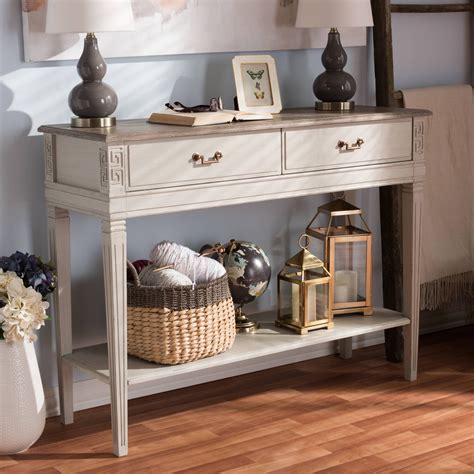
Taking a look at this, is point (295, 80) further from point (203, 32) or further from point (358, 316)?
point (358, 316)

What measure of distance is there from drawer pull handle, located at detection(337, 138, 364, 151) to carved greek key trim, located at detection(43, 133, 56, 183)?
2.75 ft

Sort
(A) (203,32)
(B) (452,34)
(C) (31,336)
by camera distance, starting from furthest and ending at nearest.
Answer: (B) (452,34) → (A) (203,32) → (C) (31,336)

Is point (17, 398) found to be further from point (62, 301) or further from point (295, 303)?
point (295, 303)

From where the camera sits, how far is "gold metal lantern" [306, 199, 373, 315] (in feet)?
10.9

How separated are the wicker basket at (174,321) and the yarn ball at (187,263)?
0.06 metres

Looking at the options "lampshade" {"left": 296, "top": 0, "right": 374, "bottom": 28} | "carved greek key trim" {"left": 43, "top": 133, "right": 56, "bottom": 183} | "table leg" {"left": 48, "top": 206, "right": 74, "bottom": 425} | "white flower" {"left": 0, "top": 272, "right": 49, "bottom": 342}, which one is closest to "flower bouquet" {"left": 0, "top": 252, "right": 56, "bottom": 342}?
"white flower" {"left": 0, "top": 272, "right": 49, "bottom": 342}

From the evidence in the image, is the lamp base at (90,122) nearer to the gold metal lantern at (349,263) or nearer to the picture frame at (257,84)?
the picture frame at (257,84)

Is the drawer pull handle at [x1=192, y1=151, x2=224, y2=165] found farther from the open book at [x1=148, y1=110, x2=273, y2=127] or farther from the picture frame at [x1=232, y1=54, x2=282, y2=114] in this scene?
the picture frame at [x1=232, y1=54, x2=282, y2=114]

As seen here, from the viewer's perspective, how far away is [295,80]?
3.38m

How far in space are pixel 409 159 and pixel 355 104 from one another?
0.43 m

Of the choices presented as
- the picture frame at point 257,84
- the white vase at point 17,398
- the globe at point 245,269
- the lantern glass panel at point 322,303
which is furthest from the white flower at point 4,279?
the lantern glass panel at point 322,303

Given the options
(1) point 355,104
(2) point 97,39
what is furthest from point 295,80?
(2) point 97,39

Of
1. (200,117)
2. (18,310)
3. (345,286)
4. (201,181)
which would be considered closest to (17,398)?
(18,310)

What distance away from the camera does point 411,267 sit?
329 centimetres
